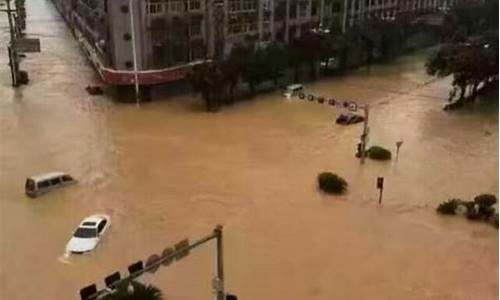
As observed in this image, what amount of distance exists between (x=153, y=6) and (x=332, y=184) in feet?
66.1

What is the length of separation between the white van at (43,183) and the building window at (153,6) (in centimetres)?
1693

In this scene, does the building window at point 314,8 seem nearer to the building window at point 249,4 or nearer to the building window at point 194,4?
the building window at point 249,4

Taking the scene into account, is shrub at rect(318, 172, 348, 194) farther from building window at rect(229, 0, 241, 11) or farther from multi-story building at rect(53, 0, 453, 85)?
building window at rect(229, 0, 241, 11)

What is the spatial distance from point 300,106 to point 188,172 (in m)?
13.2

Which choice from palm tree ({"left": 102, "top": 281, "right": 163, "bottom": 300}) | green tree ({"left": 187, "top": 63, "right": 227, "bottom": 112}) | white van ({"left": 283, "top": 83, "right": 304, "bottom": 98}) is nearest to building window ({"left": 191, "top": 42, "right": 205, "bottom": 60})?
green tree ({"left": 187, "top": 63, "right": 227, "bottom": 112})

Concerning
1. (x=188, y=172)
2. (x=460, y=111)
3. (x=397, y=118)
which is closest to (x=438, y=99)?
(x=460, y=111)

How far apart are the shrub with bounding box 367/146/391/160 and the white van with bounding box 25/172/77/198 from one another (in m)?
14.0

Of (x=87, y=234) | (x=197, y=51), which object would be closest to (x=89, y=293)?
(x=87, y=234)

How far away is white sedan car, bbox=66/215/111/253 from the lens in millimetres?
21766

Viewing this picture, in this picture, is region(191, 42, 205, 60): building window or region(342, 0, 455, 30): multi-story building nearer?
region(191, 42, 205, 60): building window

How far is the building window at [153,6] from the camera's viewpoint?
1624 inches

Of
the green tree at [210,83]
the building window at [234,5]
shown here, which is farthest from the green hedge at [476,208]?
the building window at [234,5]

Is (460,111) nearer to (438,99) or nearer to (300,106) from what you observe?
(438,99)

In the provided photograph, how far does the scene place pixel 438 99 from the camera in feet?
142
